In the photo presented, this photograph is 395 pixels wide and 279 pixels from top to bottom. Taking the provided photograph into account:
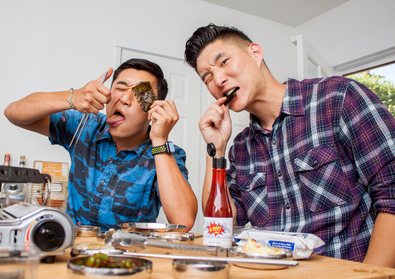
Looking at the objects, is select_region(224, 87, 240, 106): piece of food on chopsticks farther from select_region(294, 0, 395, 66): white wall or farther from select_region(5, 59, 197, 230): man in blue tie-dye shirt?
select_region(294, 0, 395, 66): white wall

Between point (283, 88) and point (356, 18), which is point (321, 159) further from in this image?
point (356, 18)

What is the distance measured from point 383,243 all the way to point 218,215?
56cm

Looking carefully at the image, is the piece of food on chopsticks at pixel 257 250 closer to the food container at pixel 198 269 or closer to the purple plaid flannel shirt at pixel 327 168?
the food container at pixel 198 269

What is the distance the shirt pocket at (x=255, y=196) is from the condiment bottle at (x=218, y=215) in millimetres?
530

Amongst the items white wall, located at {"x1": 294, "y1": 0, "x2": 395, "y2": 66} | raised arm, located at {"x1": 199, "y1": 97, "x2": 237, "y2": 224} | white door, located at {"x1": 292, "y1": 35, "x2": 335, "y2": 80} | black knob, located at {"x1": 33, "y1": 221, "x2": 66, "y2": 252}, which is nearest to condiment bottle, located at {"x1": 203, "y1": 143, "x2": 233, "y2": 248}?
black knob, located at {"x1": 33, "y1": 221, "x2": 66, "y2": 252}

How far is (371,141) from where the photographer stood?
101cm

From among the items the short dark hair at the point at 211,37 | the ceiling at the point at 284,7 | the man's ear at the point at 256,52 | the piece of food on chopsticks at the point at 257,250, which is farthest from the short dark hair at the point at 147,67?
the ceiling at the point at 284,7

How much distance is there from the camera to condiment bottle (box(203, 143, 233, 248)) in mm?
669

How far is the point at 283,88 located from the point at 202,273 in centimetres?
110

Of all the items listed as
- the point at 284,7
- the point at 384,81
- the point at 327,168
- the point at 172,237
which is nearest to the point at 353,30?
the point at 384,81

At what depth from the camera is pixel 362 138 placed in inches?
40.8

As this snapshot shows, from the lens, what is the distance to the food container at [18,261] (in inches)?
14.3

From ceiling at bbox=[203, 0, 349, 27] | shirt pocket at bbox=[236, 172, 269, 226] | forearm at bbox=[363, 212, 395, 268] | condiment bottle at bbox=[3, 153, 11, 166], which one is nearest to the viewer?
forearm at bbox=[363, 212, 395, 268]

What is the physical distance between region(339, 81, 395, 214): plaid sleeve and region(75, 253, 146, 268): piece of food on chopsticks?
2.74ft
